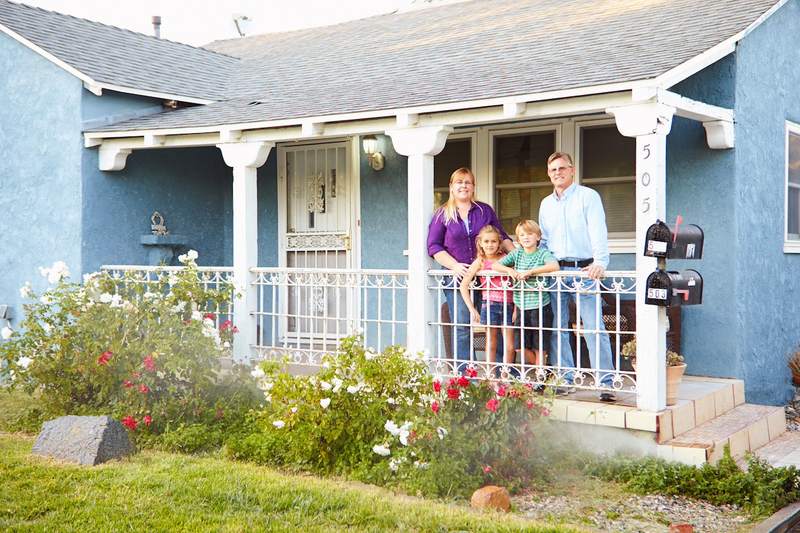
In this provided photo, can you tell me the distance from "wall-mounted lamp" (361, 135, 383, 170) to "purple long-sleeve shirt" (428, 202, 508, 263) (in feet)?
9.23

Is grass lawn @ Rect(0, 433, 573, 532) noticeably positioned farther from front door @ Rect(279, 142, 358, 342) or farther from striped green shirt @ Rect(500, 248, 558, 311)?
front door @ Rect(279, 142, 358, 342)

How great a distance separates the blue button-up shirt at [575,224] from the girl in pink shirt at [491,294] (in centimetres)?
46

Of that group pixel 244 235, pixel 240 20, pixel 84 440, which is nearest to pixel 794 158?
pixel 244 235

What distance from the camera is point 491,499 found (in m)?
6.14

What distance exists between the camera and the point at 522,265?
311 inches

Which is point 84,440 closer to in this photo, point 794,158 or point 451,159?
point 451,159

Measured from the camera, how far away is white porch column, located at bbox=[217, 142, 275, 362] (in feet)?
31.4

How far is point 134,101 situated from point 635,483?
7355 millimetres

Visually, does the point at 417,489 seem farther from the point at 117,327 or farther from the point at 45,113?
the point at 45,113

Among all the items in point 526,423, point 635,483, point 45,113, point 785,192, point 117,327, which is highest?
point 45,113

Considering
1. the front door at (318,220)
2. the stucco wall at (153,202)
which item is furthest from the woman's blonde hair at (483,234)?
the stucco wall at (153,202)

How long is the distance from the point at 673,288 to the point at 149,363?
4.37 metres

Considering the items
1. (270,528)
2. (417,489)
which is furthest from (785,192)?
(270,528)

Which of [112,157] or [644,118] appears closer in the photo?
[644,118]
